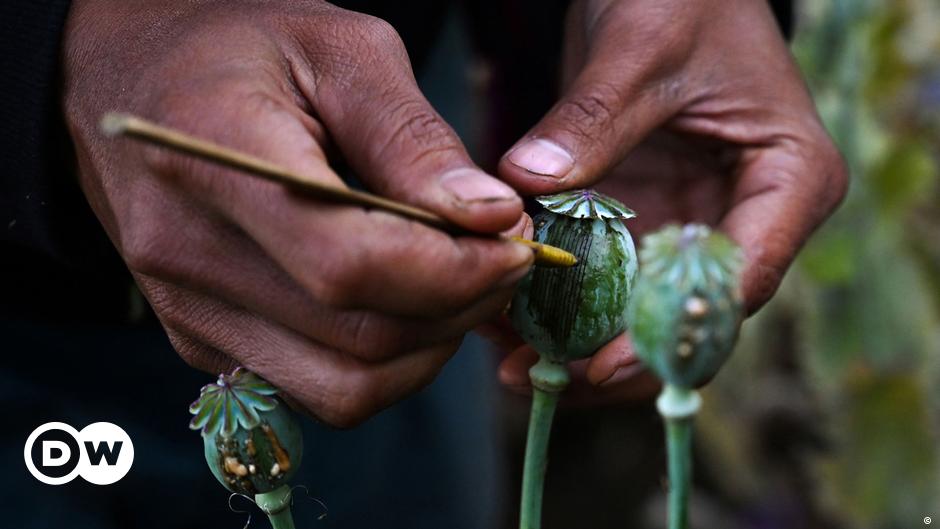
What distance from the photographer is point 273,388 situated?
662 millimetres

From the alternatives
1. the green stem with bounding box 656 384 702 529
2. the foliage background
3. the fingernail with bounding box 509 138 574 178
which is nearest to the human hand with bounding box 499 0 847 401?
the fingernail with bounding box 509 138 574 178

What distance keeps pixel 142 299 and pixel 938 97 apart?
156 cm

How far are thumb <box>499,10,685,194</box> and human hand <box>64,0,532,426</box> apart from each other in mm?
129

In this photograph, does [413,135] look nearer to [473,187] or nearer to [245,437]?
[473,187]

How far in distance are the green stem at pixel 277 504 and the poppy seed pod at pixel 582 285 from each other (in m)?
0.19

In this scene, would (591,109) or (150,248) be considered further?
(591,109)

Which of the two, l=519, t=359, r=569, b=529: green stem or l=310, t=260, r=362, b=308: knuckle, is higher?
l=310, t=260, r=362, b=308: knuckle

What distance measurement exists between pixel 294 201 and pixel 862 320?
1450mm

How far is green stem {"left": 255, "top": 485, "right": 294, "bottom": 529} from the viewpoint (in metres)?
0.63

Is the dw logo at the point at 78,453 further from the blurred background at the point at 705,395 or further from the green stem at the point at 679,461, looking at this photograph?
the green stem at the point at 679,461

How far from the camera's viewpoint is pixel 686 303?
482 millimetres

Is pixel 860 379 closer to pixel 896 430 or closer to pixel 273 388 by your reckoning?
pixel 896 430

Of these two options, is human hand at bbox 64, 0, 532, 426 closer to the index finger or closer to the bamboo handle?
the bamboo handle

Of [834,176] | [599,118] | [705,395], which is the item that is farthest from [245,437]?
[705,395]
